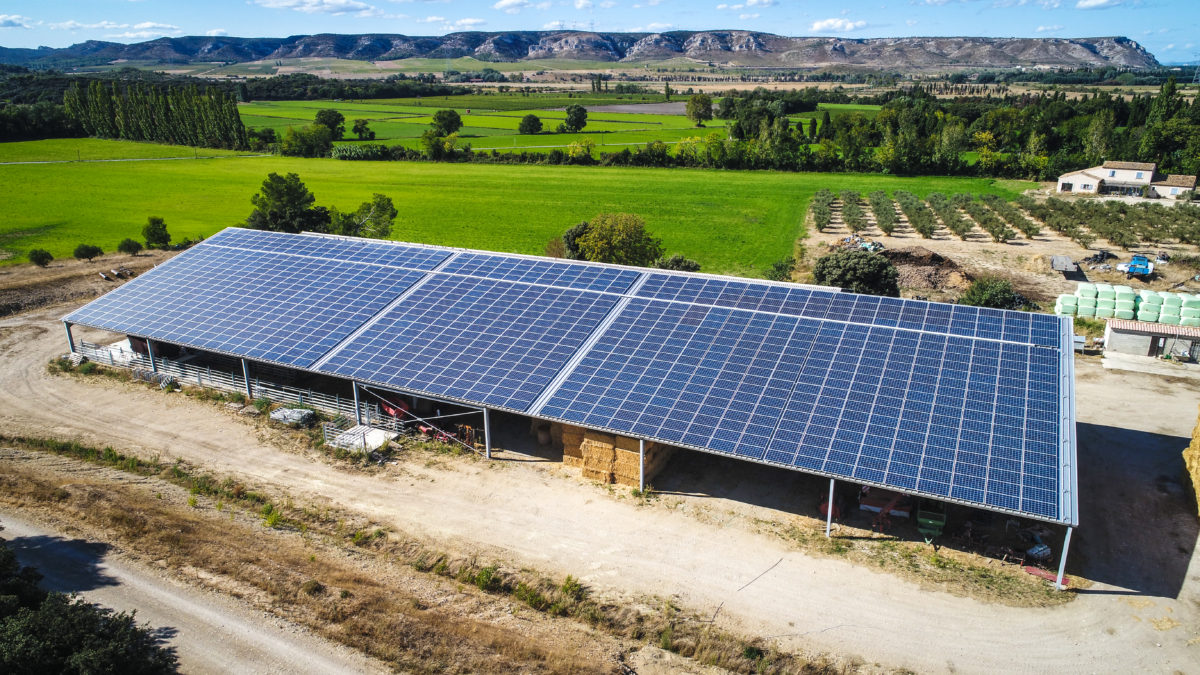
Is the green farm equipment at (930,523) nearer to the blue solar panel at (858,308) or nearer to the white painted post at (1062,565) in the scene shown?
the white painted post at (1062,565)

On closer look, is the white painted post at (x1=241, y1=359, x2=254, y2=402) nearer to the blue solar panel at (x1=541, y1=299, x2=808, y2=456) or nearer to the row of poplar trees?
Answer: the blue solar panel at (x1=541, y1=299, x2=808, y2=456)

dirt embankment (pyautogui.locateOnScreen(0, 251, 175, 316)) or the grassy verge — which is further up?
dirt embankment (pyautogui.locateOnScreen(0, 251, 175, 316))

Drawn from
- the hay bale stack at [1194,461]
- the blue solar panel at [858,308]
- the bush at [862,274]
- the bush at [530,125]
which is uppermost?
the bush at [530,125]

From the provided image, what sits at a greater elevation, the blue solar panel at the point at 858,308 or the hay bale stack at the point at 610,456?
the blue solar panel at the point at 858,308

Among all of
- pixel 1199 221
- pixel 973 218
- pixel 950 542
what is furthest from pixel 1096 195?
pixel 950 542

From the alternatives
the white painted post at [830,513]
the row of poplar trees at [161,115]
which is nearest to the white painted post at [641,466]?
the white painted post at [830,513]

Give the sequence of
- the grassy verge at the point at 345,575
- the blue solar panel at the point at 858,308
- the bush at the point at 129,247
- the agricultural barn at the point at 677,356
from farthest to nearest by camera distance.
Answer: the bush at the point at 129,247
the blue solar panel at the point at 858,308
the agricultural barn at the point at 677,356
the grassy verge at the point at 345,575

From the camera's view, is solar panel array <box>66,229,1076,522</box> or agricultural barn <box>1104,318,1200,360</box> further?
agricultural barn <box>1104,318,1200,360</box>

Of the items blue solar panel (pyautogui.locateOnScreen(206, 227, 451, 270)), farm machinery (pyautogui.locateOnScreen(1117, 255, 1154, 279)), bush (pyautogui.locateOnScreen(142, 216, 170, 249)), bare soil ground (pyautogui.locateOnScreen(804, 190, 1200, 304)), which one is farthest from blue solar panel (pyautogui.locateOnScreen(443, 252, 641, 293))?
farm machinery (pyautogui.locateOnScreen(1117, 255, 1154, 279))

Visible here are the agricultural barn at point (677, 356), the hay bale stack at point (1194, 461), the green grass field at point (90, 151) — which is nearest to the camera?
the agricultural barn at point (677, 356)
